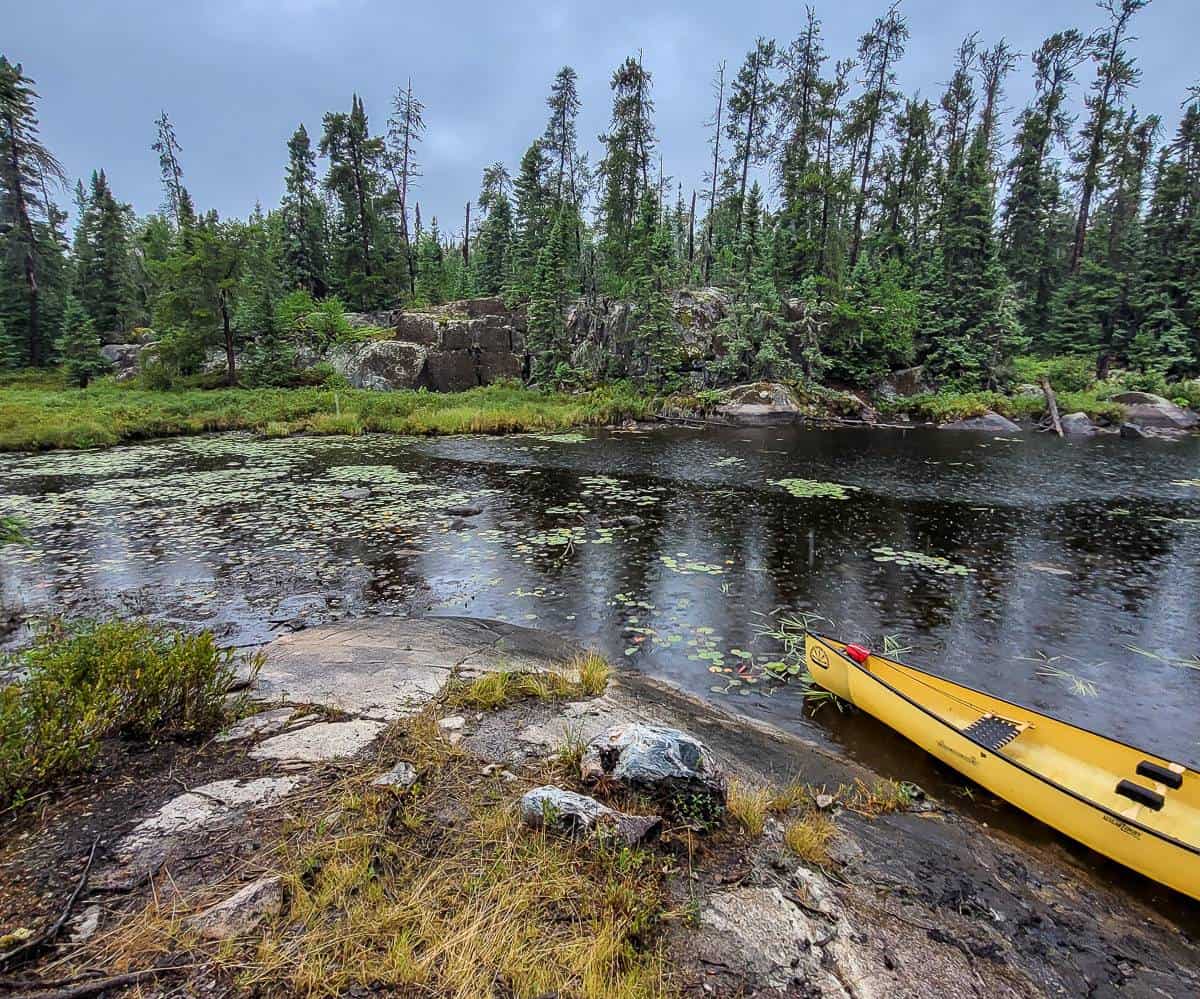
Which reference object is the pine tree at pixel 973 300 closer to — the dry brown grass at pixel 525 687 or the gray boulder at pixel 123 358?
the dry brown grass at pixel 525 687

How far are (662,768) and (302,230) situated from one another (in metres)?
47.3

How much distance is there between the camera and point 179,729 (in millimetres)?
Answer: 3654

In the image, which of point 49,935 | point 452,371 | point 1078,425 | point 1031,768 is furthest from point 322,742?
point 1078,425

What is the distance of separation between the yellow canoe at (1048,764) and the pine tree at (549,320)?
1088 inches

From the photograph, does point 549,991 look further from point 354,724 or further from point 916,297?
point 916,297

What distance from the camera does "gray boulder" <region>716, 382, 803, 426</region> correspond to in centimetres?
2659

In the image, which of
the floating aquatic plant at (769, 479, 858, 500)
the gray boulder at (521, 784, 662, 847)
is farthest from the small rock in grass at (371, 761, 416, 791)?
the floating aquatic plant at (769, 479, 858, 500)

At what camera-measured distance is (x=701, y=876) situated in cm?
281

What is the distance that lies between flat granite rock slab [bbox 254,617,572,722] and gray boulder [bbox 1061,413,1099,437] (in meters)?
27.6

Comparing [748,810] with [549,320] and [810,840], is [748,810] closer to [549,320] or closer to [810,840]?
[810,840]

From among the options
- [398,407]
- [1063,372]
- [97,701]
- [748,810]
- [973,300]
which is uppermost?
[973,300]

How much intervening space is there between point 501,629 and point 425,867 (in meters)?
4.27

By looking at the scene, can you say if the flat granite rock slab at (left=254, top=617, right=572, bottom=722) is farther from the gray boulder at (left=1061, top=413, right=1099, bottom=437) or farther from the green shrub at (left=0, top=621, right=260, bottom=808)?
the gray boulder at (left=1061, top=413, right=1099, bottom=437)

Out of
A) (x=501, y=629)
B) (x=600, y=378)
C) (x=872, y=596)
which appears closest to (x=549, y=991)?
(x=501, y=629)
